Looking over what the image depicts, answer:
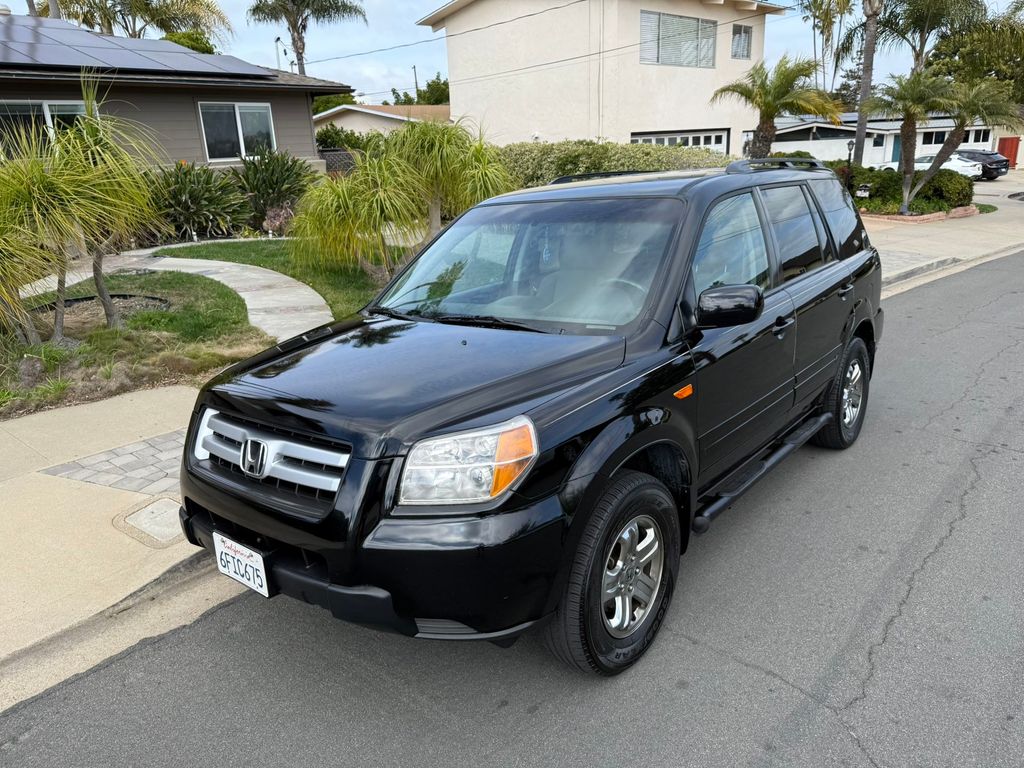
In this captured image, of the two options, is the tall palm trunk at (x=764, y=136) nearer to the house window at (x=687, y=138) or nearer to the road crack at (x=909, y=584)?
the house window at (x=687, y=138)

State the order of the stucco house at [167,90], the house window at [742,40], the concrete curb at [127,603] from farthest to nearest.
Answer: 1. the house window at [742,40]
2. the stucco house at [167,90]
3. the concrete curb at [127,603]

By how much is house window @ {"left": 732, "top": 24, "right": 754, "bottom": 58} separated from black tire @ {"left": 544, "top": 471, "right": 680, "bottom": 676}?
26390 millimetres

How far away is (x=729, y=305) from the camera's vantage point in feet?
9.92

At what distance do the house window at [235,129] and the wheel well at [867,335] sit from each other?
15414 millimetres

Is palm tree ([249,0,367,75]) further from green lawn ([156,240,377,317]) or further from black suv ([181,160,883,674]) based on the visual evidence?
black suv ([181,160,883,674])

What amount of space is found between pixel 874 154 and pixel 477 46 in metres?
28.5

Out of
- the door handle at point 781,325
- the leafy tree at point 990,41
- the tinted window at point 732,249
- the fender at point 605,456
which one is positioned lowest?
the fender at point 605,456

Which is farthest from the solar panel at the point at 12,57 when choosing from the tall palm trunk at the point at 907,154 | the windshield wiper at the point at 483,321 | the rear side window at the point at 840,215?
the tall palm trunk at the point at 907,154

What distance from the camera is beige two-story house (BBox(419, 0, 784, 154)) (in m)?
22.1

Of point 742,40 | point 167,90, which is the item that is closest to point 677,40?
point 742,40

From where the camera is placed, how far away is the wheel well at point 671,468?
2943 mm

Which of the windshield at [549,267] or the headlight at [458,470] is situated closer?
the headlight at [458,470]

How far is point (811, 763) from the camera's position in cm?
243

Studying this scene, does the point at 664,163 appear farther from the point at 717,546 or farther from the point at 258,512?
the point at 258,512
